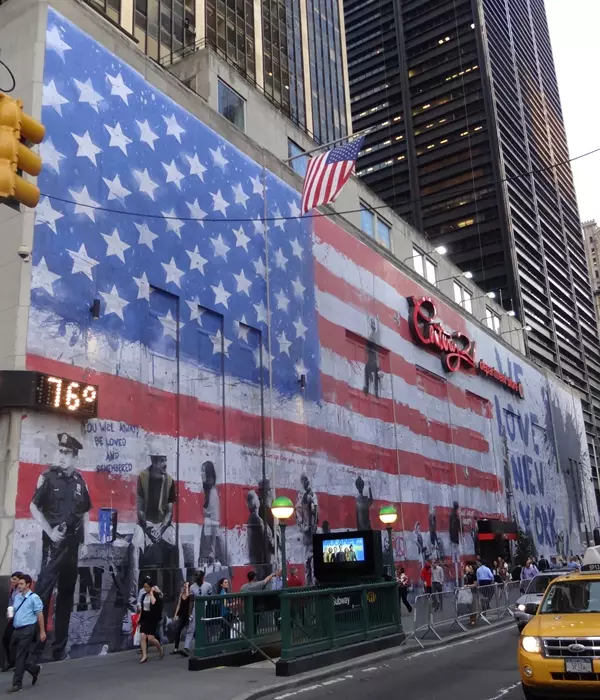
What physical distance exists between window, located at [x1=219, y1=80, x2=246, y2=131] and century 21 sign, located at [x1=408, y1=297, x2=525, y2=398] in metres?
13.5

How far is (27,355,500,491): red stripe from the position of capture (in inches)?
712

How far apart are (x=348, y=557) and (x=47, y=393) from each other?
9.99 meters

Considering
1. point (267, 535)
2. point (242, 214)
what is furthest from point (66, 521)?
point (242, 214)

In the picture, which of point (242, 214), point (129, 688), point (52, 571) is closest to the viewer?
point (129, 688)

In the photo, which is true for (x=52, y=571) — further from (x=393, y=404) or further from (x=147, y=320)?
(x=393, y=404)

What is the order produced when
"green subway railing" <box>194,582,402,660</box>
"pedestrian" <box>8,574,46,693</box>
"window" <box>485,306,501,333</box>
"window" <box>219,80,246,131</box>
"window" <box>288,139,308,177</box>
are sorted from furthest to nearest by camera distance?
"window" <box>485,306,501,333</box> < "window" <box>288,139,308,177</box> < "window" <box>219,80,246,131</box> < "green subway railing" <box>194,582,402,660</box> < "pedestrian" <box>8,574,46,693</box>

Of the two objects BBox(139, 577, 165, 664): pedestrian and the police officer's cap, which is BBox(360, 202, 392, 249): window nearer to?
the police officer's cap

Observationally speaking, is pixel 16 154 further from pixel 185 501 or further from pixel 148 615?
pixel 185 501

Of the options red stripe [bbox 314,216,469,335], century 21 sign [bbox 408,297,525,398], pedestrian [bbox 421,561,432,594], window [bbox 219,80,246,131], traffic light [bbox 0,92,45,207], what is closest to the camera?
traffic light [bbox 0,92,45,207]

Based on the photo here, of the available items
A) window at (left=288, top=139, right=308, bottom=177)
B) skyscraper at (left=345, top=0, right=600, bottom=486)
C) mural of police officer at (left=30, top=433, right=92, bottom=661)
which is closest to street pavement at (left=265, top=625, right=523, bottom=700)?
mural of police officer at (left=30, top=433, right=92, bottom=661)

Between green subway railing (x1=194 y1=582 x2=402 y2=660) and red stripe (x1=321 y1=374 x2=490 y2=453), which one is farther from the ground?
red stripe (x1=321 y1=374 x2=490 y2=453)

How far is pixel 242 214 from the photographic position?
2505cm

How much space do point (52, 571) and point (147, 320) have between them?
721 cm

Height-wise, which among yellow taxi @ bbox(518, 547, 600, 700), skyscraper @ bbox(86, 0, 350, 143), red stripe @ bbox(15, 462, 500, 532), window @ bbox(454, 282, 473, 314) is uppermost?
skyscraper @ bbox(86, 0, 350, 143)
